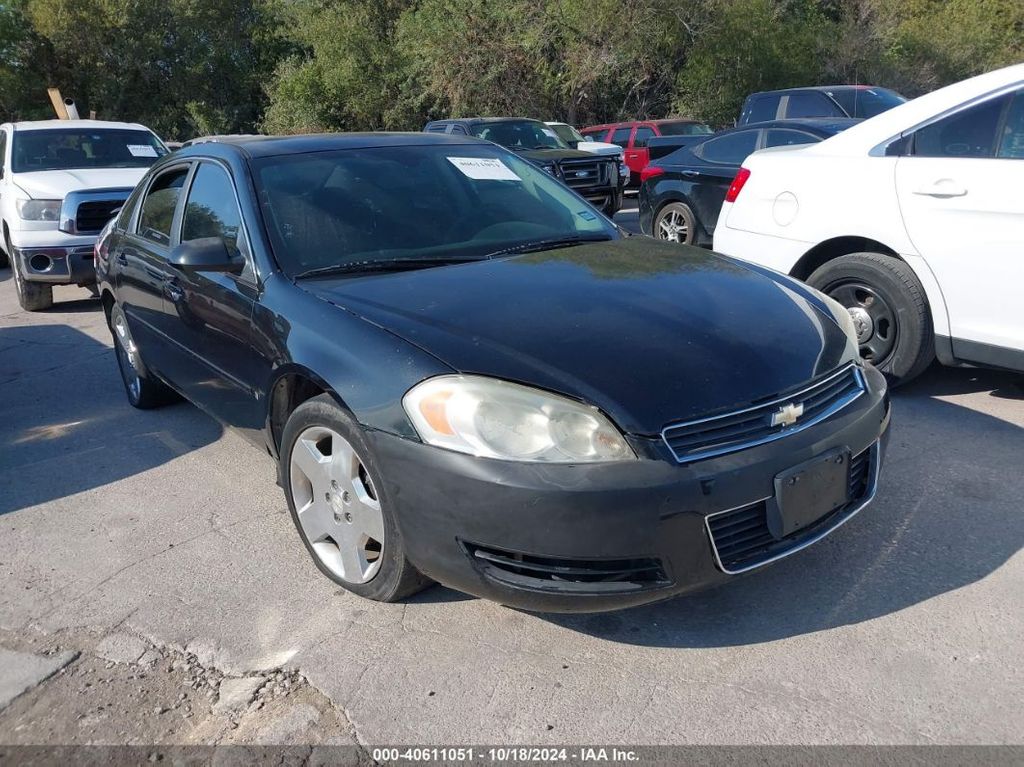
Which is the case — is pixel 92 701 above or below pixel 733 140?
below

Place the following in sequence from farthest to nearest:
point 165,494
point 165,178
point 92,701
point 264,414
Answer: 1. point 165,178
2. point 165,494
3. point 264,414
4. point 92,701

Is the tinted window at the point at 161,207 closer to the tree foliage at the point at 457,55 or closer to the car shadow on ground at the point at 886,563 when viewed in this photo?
the car shadow on ground at the point at 886,563

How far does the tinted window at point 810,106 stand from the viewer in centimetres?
1209

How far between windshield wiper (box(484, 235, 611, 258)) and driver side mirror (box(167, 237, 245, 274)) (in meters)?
1.02

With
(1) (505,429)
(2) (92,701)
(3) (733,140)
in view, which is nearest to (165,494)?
(2) (92,701)

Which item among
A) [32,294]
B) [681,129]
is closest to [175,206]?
[32,294]

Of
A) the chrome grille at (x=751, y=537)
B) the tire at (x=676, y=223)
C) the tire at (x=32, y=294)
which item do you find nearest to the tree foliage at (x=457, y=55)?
the tire at (x=676, y=223)

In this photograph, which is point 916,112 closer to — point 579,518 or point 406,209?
point 406,209

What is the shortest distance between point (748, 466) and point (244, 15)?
35.7 m

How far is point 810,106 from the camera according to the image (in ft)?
41.0

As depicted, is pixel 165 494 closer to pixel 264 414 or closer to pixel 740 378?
pixel 264 414

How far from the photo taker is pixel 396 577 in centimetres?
290

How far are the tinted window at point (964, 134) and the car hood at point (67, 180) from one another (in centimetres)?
741

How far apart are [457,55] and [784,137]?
59.1 ft
